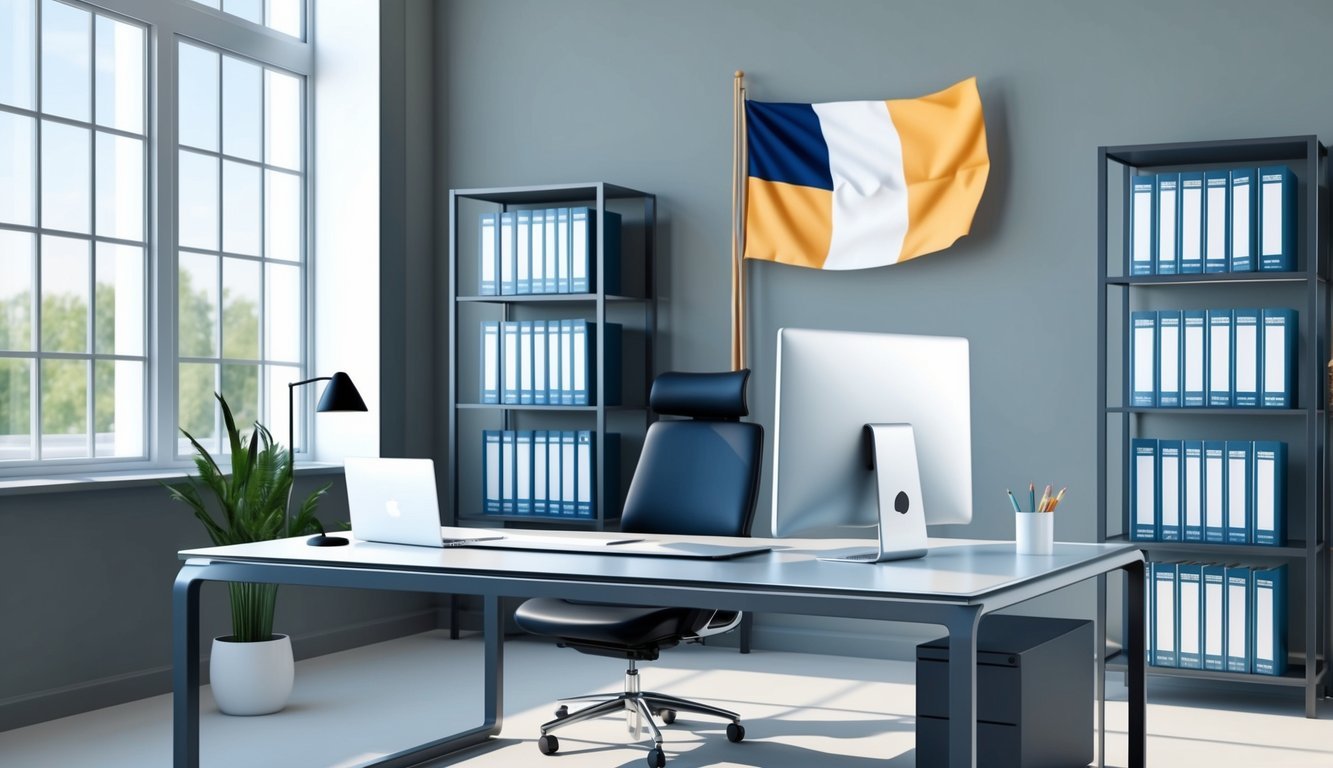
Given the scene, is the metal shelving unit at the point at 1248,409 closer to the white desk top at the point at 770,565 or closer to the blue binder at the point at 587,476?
the white desk top at the point at 770,565

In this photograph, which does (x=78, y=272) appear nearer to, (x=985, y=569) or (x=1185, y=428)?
(x=985, y=569)

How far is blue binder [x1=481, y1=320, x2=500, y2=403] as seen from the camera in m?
5.29

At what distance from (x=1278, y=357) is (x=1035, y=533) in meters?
1.64

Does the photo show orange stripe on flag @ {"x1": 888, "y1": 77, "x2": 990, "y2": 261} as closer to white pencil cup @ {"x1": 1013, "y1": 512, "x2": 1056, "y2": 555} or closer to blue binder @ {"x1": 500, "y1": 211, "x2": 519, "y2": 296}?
blue binder @ {"x1": 500, "y1": 211, "x2": 519, "y2": 296}

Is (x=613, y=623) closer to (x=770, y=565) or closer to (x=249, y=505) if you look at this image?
(x=770, y=565)

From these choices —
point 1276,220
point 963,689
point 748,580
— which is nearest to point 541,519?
point 1276,220

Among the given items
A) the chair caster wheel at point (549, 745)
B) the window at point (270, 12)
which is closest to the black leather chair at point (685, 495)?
the chair caster wheel at point (549, 745)

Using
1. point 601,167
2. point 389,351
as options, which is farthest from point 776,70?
point 389,351

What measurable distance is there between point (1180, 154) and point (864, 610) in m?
2.68

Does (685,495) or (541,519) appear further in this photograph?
(541,519)

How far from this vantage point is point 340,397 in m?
3.40

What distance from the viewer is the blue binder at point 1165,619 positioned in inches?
167

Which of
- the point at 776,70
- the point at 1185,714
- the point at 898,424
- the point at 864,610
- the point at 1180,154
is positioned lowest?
the point at 1185,714

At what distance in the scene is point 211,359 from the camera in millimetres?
4984
